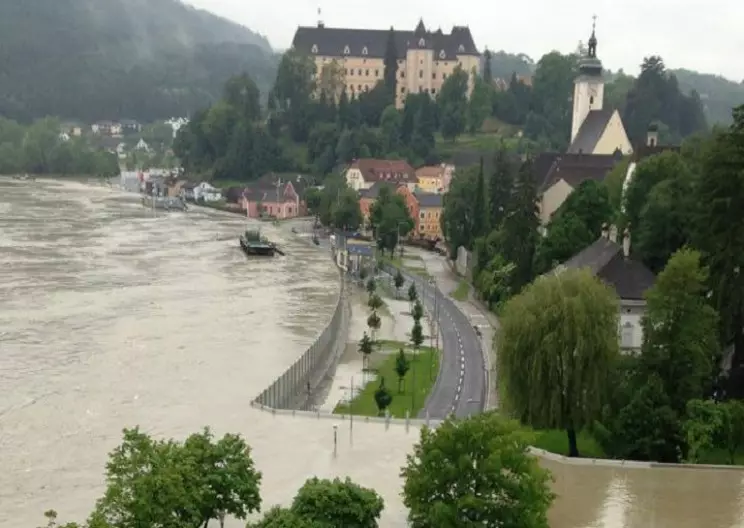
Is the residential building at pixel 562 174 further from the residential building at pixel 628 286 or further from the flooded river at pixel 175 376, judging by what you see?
the residential building at pixel 628 286

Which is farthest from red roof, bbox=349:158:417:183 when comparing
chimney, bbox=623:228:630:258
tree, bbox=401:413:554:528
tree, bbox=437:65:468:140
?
tree, bbox=401:413:554:528

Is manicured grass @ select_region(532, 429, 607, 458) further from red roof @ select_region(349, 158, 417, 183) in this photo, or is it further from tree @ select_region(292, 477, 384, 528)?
red roof @ select_region(349, 158, 417, 183)

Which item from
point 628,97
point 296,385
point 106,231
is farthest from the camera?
point 628,97

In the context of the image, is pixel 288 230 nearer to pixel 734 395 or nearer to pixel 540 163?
pixel 540 163

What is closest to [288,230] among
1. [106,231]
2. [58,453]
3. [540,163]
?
[106,231]

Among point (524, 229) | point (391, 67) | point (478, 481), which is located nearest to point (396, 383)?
point (524, 229)

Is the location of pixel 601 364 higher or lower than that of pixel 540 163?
lower
